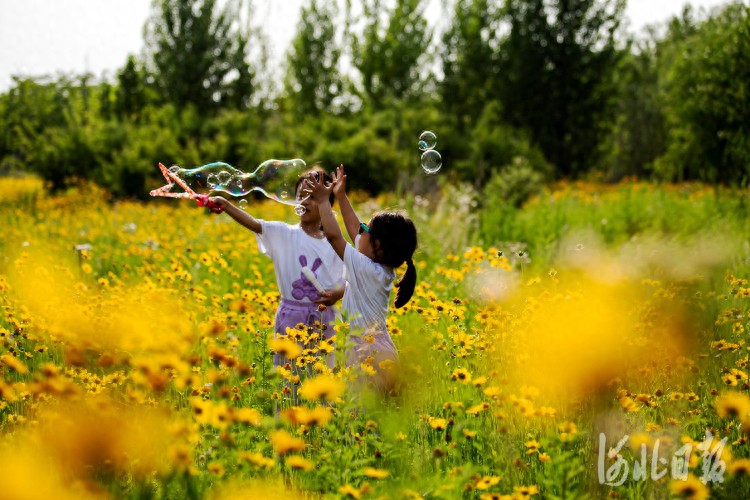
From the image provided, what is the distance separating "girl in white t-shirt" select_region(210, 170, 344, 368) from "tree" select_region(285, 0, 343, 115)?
24581mm

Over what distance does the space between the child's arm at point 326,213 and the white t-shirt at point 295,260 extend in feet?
1.07

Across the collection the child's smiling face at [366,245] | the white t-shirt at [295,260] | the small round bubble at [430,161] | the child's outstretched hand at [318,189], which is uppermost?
the small round bubble at [430,161]

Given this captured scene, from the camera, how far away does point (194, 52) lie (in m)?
26.0

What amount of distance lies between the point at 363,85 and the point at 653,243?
68.7 ft

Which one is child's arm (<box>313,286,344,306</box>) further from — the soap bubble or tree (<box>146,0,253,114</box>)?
tree (<box>146,0,253,114</box>)

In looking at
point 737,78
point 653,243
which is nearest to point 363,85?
point 737,78

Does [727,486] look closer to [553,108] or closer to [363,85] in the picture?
[553,108]

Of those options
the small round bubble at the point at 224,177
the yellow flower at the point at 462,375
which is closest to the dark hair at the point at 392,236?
the yellow flower at the point at 462,375

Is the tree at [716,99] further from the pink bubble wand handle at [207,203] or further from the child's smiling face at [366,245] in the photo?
the pink bubble wand handle at [207,203]

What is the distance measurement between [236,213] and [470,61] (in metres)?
24.1

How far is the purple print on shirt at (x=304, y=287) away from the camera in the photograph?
3.47 meters

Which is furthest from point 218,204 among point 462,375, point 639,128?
point 639,128

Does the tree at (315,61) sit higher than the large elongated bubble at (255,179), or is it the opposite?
the tree at (315,61)

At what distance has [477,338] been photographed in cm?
316
